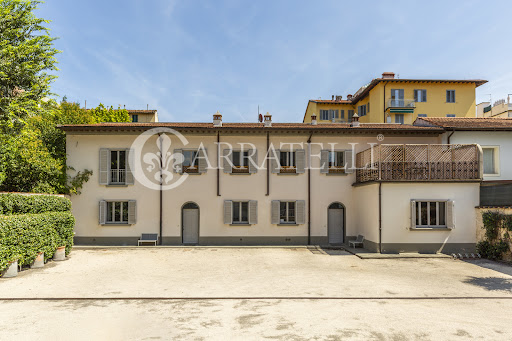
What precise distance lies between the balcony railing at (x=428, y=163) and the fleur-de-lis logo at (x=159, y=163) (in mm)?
11001

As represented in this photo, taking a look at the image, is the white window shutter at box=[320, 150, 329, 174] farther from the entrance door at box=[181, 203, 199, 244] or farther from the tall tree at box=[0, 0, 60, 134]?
the tall tree at box=[0, 0, 60, 134]

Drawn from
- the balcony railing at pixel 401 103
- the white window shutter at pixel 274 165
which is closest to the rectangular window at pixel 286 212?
the white window shutter at pixel 274 165

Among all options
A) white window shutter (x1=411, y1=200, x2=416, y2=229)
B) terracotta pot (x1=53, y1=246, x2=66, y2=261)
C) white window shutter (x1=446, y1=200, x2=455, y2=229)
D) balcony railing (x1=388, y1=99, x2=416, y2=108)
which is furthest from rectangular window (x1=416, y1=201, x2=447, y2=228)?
balcony railing (x1=388, y1=99, x2=416, y2=108)

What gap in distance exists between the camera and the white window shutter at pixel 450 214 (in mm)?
15633

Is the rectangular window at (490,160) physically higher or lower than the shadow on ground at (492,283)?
higher

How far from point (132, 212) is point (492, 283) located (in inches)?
662

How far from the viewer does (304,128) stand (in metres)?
18.1

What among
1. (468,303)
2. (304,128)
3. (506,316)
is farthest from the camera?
(304,128)

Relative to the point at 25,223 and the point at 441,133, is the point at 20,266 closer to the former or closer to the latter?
the point at 25,223

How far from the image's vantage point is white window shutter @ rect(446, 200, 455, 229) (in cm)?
1563

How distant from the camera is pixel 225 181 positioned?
60.8 feet

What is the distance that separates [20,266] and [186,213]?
827 centimetres

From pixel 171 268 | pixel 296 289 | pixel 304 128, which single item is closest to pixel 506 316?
pixel 296 289

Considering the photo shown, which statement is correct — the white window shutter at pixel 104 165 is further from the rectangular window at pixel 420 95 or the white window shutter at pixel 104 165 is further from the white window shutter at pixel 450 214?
the rectangular window at pixel 420 95
